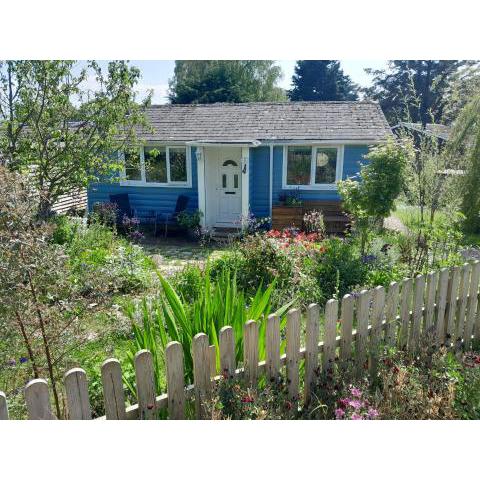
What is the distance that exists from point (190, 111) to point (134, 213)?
417cm

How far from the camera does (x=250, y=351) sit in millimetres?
2734

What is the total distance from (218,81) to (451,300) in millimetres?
25966

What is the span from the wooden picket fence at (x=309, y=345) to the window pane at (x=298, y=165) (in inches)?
332

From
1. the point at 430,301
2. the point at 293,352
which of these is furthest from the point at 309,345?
the point at 430,301

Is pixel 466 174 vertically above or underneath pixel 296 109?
underneath

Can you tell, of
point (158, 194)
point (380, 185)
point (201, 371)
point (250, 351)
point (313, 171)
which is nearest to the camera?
point (201, 371)

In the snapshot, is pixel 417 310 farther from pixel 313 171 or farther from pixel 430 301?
pixel 313 171

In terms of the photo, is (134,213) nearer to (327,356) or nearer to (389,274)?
(389,274)

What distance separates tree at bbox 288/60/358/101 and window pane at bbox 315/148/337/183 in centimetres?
2642

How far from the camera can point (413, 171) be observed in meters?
7.17

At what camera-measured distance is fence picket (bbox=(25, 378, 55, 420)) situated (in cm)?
187

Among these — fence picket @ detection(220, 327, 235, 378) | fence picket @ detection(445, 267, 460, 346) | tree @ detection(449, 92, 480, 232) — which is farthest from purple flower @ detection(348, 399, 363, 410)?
tree @ detection(449, 92, 480, 232)

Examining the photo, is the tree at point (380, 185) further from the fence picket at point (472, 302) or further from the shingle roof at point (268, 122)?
the shingle roof at point (268, 122)
